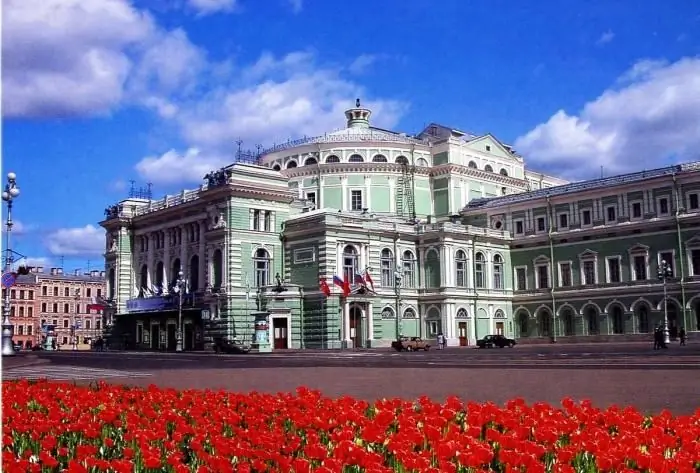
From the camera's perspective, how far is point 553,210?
69875 millimetres

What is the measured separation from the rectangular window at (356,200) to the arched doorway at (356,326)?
14599 mm

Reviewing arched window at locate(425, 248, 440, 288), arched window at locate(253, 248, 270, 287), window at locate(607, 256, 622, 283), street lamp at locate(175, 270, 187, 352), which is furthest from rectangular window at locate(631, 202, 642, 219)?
street lamp at locate(175, 270, 187, 352)

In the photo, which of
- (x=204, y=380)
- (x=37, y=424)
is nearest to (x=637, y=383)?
(x=204, y=380)

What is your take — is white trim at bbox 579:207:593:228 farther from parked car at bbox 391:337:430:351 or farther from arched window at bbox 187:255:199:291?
arched window at bbox 187:255:199:291

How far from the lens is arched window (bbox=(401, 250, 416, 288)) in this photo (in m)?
67.8

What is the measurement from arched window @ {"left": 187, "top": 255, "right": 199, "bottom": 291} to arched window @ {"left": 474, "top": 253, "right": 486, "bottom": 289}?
2433cm

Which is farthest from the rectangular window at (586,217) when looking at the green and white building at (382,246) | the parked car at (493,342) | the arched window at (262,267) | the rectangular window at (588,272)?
the arched window at (262,267)

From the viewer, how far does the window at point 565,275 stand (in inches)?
2707


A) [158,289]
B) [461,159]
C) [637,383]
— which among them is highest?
[461,159]

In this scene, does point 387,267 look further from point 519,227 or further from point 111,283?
point 111,283

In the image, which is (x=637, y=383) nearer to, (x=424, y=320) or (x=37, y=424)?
(x=37, y=424)

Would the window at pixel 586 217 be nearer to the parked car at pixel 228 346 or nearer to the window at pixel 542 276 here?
the window at pixel 542 276

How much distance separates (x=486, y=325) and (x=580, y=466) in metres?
64.9

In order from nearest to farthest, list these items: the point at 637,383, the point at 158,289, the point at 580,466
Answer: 1. the point at 580,466
2. the point at 637,383
3. the point at 158,289
